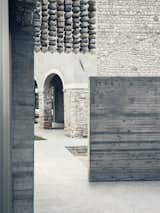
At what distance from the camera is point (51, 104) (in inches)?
859

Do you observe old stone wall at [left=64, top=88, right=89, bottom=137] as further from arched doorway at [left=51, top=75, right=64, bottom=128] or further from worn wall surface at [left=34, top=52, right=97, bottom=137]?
arched doorway at [left=51, top=75, right=64, bottom=128]

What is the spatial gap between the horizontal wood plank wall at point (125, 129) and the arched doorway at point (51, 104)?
11680mm

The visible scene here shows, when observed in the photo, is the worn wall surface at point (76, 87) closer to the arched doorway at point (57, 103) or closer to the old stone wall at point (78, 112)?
the old stone wall at point (78, 112)

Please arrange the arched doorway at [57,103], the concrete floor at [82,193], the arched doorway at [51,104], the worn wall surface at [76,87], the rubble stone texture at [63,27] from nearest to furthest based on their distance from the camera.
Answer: the concrete floor at [82,193] < the rubble stone texture at [63,27] < the worn wall surface at [76,87] < the arched doorway at [51,104] < the arched doorway at [57,103]

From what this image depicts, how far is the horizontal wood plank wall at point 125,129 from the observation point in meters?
8.88

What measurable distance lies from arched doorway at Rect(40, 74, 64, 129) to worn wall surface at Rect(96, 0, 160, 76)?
5.17m

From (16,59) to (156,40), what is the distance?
37.9 feet

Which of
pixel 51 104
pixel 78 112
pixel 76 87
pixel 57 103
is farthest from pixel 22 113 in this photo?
pixel 57 103

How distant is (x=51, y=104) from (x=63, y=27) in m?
10.2

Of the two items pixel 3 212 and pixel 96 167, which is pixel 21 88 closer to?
pixel 3 212

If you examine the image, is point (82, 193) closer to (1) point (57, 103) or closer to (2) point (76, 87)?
(2) point (76, 87)

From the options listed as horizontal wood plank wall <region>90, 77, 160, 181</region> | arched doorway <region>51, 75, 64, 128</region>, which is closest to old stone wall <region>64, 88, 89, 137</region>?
arched doorway <region>51, 75, 64, 128</region>

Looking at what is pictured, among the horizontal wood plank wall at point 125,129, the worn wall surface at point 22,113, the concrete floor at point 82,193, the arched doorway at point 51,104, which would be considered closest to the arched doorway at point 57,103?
the arched doorway at point 51,104

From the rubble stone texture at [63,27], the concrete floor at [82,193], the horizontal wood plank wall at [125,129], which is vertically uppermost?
the rubble stone texture at [63,27]
